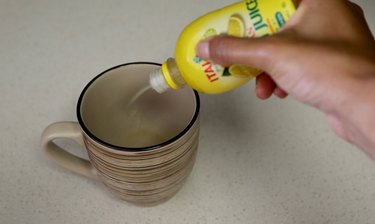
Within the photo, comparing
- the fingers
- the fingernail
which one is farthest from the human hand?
the fingers

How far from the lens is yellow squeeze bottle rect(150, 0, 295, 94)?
0.35 meters

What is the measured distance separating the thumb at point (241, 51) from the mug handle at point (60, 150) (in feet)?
0.55

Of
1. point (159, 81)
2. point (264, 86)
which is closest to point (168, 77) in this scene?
point (159, 81)

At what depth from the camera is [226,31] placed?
363 mm

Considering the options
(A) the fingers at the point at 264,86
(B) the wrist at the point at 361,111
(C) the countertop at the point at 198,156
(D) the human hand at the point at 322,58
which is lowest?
(C) the countertop at the point at 198,156

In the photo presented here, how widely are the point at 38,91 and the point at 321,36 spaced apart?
406mm

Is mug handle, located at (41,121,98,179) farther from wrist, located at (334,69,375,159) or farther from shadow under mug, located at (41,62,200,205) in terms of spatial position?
wrist, located at (334,69,375,159)

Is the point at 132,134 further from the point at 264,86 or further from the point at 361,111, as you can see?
the point at 361,111

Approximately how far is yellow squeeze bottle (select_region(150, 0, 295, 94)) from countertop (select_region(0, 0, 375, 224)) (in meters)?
0.16

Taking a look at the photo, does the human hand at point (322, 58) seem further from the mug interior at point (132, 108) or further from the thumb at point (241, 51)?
the mug interior at point (132, 108)

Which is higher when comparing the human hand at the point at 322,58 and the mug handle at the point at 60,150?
the human hand at the point at 322,58

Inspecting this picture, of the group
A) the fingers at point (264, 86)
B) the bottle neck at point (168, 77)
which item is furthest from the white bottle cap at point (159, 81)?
the fingers at point (264, 86)

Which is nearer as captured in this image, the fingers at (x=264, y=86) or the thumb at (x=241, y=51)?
the thumb at (x=241, y=51)

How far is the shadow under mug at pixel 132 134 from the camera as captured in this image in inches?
16.0
